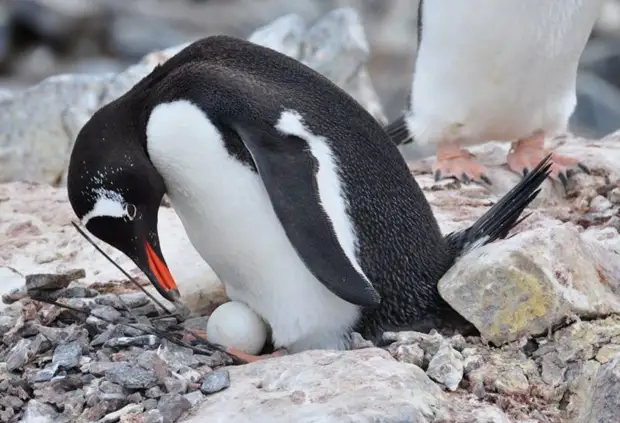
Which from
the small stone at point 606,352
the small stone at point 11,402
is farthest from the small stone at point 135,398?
the small stone at point 606,352

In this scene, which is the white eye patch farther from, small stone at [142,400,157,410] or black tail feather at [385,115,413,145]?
black tail feather at [385,115,413,145]

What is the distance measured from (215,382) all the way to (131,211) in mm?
459

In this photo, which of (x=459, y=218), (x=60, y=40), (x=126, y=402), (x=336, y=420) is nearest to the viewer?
(x=336, y=420)

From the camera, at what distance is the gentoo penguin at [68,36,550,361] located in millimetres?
2188

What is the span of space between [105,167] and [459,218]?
1.23 metres

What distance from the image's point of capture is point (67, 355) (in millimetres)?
2160

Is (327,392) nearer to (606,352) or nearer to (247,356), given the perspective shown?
(247,356)

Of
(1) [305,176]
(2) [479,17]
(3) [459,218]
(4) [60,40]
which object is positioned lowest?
(3) [459,218]

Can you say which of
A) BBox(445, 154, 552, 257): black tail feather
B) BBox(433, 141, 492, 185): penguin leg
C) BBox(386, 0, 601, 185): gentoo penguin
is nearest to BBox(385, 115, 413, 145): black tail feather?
BBox(386, 0, 601, 185): gentoo penguin

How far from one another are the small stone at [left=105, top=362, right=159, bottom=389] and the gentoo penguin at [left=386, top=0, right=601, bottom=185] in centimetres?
182

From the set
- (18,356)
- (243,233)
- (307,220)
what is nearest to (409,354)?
(307,220)

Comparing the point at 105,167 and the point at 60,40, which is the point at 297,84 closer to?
the point at 105,167

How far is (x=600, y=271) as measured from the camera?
250 centimetres

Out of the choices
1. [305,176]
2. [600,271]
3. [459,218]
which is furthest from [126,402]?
[459,218]
